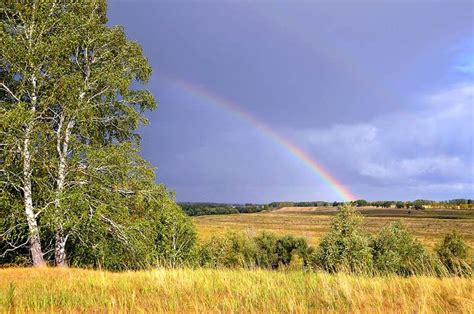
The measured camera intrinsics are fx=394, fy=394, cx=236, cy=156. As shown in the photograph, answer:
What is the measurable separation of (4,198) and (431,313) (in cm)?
1879

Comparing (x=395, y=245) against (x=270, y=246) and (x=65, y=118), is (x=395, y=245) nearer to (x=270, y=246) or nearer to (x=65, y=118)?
(x=270, y=246)

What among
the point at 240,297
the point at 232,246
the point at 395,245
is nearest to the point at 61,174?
the point at 240,297

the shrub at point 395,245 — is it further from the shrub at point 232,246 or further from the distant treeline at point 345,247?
the shrub at point 232,246

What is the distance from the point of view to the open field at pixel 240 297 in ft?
21.2

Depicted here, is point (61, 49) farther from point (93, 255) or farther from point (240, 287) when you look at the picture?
point (240, 287)

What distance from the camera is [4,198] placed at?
60.8ft

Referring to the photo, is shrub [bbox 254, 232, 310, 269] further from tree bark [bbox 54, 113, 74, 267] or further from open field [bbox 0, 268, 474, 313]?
open field [bbox 0, 268, 474, 313]

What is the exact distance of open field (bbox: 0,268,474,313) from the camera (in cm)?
647

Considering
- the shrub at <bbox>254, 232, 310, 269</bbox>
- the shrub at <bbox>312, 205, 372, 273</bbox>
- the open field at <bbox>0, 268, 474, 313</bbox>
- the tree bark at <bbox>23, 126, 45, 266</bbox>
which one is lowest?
the shrub at <bbox>254, 232, 310, 269</bbox>

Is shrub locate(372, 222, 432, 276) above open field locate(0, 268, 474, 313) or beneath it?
beneath

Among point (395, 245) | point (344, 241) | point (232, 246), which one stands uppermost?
point (344, 241)

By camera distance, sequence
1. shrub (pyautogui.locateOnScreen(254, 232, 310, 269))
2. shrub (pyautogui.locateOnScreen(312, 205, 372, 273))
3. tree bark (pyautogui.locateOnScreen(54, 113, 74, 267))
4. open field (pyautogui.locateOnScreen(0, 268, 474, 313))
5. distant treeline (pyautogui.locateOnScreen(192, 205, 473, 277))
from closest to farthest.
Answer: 1. open field (pyautogui.locateOnScreen(0, 268, 474, 313))
2. tree bark (pyautogui.locateOnScreen(54, 113, 74, 267))
3. shrub (pyautogui.locateOnScreen(312, 205, 372, 273))
4. distant treeline (pyautogui.locateOnScreen(192, 205, 473, 277))
5. shrub (pyautogui.locateOnScreen(254, 232, 310, 269))

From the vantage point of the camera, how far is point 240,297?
25.2ft

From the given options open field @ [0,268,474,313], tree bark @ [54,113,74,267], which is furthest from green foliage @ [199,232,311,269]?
open field @ [0,268,474,313]
